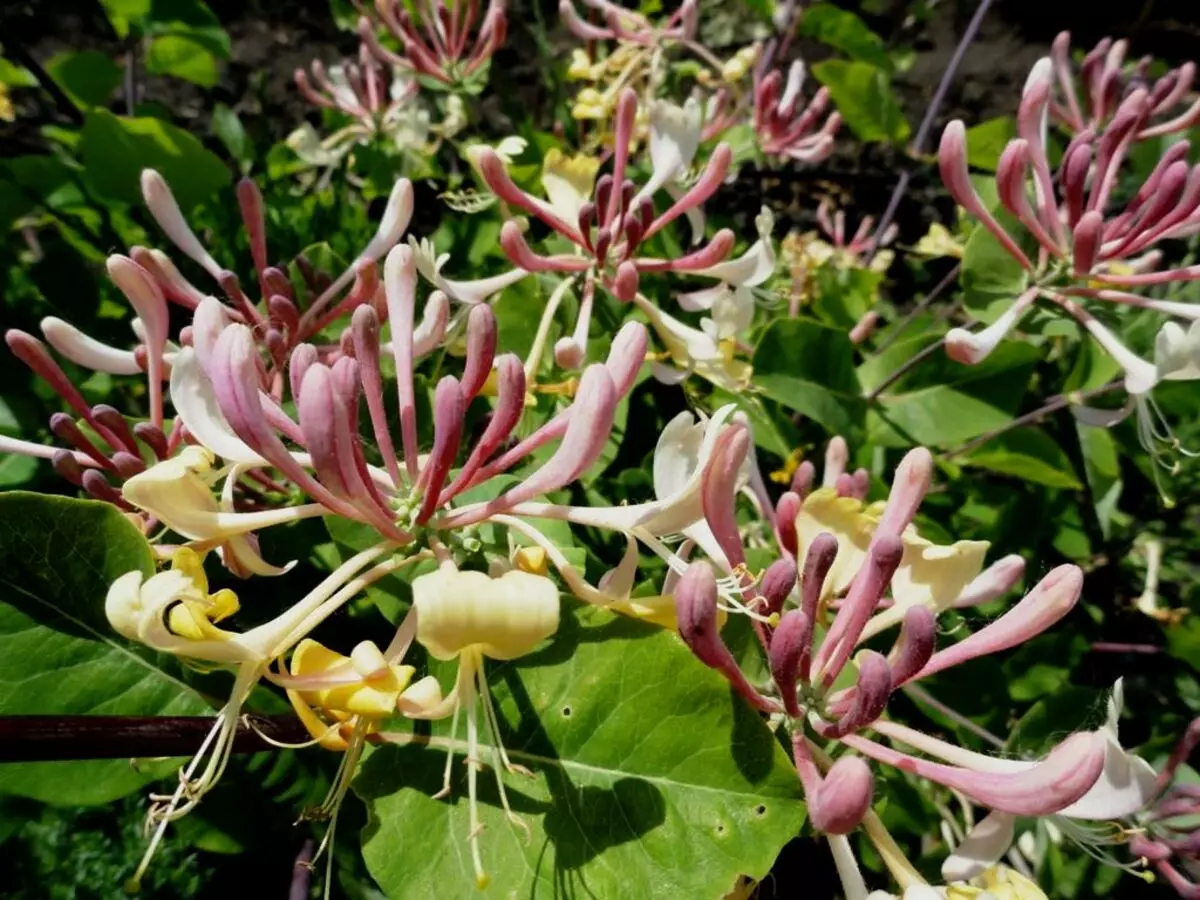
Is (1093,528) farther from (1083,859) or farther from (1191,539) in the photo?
(1083,859)

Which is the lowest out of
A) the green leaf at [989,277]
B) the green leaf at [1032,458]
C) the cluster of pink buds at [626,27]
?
the green leaf at [1032,458]

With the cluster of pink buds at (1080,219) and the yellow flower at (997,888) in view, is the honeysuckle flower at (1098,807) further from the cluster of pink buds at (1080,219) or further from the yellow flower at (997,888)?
the cluster of pink buds at (1080,219)

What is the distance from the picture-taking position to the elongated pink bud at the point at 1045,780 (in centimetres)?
44

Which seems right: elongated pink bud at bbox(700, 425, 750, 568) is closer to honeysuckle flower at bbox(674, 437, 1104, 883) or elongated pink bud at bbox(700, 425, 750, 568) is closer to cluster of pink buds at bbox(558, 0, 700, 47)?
honeysuckle flower at bbox(674, 437, 1104, 883)

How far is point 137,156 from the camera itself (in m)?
1.12

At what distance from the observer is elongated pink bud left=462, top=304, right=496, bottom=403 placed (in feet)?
1.85

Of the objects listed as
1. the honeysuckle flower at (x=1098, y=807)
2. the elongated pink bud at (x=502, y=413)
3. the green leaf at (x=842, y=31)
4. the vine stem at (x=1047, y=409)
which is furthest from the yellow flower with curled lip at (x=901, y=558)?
the green leaf at (x=842, y=31)

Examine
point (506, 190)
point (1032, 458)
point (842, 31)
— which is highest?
point (842, 31)

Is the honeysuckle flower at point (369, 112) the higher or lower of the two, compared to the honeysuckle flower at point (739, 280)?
lower

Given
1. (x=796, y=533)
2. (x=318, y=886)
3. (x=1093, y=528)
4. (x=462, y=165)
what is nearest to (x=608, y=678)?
(x=796, y=533)

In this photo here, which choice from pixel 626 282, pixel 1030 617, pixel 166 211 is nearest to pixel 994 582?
pixel 1030 617

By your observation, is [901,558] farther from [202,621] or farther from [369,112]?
[369,112]

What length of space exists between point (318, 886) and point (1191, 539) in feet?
5.25

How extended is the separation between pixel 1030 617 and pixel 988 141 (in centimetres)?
116
